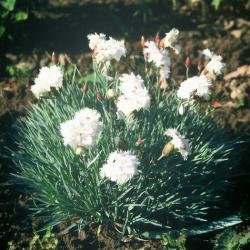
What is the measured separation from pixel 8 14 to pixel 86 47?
28.6 inches

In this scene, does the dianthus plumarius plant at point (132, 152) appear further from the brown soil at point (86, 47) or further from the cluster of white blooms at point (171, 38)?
the brown soil at point (86, 47)


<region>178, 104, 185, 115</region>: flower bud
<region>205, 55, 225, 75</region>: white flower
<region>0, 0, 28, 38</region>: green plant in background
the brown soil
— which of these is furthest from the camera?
<region>0, 0, 28, 38</region>: green plant in background

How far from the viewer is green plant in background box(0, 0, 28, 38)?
3.30 metres

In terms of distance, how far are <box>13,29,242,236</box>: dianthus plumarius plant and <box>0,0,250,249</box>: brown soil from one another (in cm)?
25

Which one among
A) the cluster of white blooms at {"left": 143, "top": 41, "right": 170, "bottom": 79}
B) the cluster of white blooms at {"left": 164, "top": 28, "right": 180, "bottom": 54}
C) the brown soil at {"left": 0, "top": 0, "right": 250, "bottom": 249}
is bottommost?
the cluster of white blooms at {"left": 143, "top": 41, "right": 170, "bottom": 79}

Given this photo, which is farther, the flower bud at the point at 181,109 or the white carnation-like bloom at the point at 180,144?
the flower bud at the point at 181,109

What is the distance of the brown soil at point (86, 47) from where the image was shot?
2645 millimetres

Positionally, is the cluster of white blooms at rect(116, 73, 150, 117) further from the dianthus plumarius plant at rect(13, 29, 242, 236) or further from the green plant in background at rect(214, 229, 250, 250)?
the green plant in background at rect(214, 229, 250, 250)

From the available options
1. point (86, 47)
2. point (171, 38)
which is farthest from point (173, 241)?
point (86, 47)

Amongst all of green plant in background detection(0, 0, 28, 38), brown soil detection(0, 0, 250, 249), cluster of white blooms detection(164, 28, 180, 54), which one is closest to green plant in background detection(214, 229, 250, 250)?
brown soil detection(0, 0, 250, 249)

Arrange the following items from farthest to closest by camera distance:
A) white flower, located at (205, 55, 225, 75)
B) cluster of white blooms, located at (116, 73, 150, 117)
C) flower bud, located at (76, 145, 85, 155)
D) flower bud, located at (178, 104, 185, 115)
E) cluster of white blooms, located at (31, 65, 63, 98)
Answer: flower bud, located at (178, 104, 185, 115) < white flower, located at (205, 55, 225, 75) < cluster of white blooms, located at (31, 65, 63, 98) < cluster of white blooms, located at (116, 73, 150, 117) < flower bud, located at (76, 145, 85, 155)

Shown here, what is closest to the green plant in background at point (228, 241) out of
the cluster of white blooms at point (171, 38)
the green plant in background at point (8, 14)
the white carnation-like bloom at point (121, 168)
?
the white carnation-like bloom at point (121, 168)

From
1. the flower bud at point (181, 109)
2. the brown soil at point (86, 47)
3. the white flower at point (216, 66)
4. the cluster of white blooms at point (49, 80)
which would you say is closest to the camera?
the cluster of white blooms at point (49, 80)

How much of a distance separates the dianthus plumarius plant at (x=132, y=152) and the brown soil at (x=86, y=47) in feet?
0.83
